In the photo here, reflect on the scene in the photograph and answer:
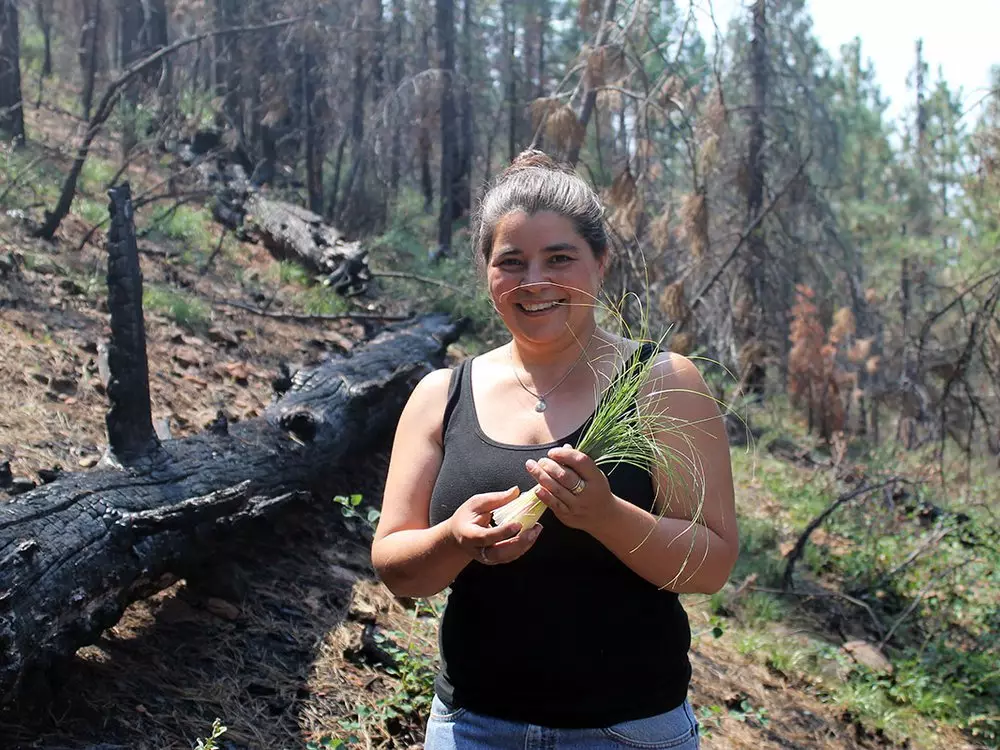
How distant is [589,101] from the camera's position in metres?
6.60

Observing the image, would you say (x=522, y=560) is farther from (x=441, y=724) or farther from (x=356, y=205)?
(x=356, y=205)

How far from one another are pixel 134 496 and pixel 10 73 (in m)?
8.85

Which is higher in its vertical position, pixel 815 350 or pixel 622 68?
pixel 622 68

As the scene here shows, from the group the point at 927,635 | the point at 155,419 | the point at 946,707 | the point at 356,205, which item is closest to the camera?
the point at 155,419

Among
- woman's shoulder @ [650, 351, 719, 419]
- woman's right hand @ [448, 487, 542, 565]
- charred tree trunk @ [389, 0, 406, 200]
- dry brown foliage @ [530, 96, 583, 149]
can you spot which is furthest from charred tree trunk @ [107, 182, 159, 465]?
charred tree trunk @ [389, 0, 406, 200]

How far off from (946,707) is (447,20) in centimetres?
943

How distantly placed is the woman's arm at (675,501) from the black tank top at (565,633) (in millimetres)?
74

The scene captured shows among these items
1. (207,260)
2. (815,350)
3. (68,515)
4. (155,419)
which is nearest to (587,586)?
(68,515)

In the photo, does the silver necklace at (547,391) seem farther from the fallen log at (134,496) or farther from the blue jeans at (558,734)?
the fallen log at (134,496)

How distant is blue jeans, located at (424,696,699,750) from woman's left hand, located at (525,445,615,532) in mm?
440

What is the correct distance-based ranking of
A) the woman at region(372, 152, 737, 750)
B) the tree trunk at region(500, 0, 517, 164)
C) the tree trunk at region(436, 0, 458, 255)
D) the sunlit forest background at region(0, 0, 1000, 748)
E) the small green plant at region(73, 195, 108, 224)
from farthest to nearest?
1. the tree trunk at region(500, 0, 517, 164)
2. the tree trunk at region(436, 0, 458, 255)
3. the small green plant at region(73, 195, 108, 224)
4. the sunlit forest background at region(0, 0, 1000, 748)
5. the woman at region(372, 152, 737, 750)

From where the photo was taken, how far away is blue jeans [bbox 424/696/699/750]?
69.9 inches

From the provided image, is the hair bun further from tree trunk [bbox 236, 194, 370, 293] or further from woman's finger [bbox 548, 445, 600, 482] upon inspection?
tree trunk [bbox 236, 194, 370, 293]

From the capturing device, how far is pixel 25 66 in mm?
15484
